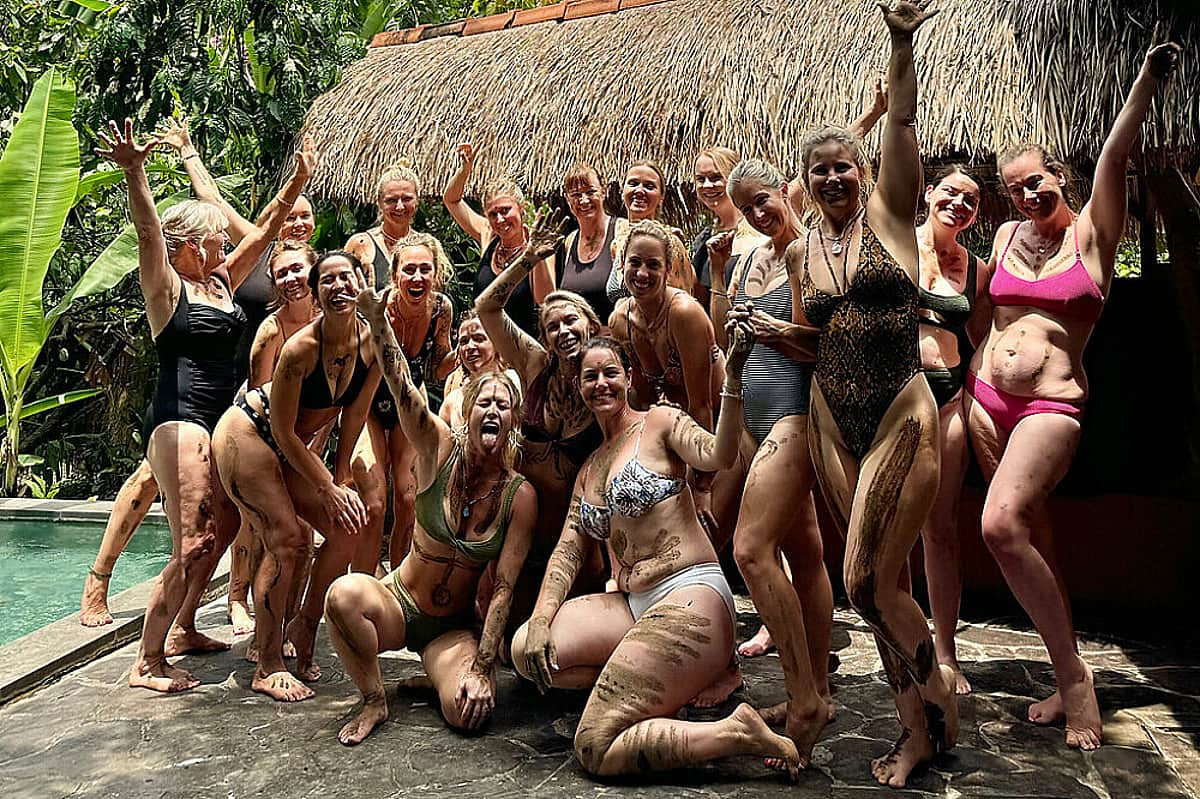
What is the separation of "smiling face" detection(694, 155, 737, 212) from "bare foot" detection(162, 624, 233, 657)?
311 cm

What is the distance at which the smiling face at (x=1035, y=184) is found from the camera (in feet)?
13.6

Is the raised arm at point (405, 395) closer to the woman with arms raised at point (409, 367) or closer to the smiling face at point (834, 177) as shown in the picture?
the woman with arms raised at point (409, 367)

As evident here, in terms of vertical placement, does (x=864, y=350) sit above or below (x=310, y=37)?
below

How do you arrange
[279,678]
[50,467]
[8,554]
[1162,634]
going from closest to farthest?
[279,678], [1162,634], [8,554], [50,467]

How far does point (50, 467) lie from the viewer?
1038 cm

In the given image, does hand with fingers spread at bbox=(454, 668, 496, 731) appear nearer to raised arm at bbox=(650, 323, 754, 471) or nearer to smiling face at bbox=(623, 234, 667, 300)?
raised arm at bbox=(650, 323, 754, 471)

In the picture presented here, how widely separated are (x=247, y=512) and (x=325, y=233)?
4.96 meters

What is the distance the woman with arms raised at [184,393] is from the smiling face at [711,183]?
2.24 m

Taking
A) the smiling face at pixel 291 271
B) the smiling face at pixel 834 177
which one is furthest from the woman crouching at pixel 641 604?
the smiling face at pixel 291 271

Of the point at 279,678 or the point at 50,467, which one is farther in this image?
the point at 50,467

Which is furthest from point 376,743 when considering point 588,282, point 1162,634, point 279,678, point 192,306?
point 1162,634

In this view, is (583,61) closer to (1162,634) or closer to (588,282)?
(588,282)

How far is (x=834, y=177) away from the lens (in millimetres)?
3543

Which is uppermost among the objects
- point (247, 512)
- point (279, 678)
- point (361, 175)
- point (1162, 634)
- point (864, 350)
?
point (361, 175)
